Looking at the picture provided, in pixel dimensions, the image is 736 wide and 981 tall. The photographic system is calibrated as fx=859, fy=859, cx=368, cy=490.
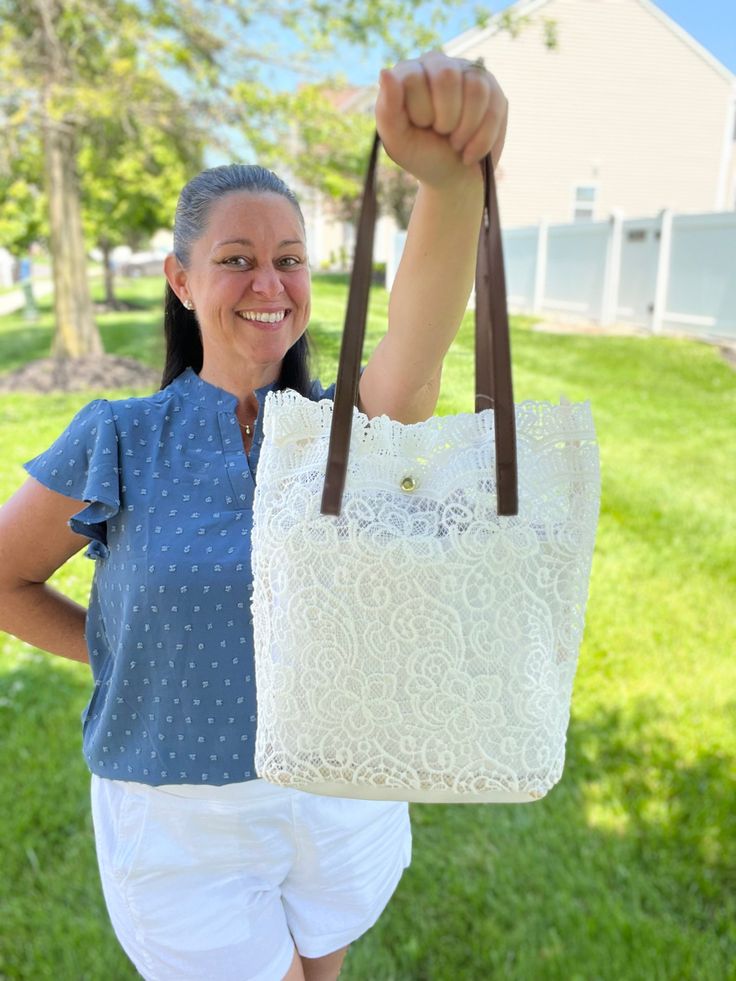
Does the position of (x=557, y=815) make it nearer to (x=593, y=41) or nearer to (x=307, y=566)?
(x=307, y=566)

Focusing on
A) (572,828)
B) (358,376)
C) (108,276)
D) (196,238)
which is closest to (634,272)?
(572,828)

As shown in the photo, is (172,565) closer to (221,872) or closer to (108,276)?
(221,872)

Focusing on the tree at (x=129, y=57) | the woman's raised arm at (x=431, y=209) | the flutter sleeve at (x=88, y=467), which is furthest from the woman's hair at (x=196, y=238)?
the tree at (x=129, y=57)

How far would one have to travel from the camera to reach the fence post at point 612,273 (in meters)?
10.7

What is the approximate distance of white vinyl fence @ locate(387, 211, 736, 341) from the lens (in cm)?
919

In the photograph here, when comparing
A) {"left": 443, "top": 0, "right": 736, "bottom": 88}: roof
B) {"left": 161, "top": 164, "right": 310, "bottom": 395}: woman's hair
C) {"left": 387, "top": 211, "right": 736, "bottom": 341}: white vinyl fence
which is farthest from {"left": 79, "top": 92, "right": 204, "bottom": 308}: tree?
{"left": 161, "top": 164, "right": 310, "bottom": 395}: woman's hair

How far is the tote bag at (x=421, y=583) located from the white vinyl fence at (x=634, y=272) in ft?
28.9

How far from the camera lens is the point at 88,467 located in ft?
4.59

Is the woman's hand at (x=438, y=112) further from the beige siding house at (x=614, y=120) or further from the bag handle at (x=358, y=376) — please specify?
the beige siding house at (x=614, y=120)

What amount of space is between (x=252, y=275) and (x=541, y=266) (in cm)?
1088

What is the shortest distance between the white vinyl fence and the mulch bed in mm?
4242

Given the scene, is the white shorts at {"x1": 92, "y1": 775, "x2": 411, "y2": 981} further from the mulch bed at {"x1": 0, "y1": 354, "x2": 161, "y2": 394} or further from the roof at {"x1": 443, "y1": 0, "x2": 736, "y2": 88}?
the mulch bed at {"x1": 0, "y1": 354, "x2": 161, "y2": 394}

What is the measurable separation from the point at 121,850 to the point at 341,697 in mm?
779

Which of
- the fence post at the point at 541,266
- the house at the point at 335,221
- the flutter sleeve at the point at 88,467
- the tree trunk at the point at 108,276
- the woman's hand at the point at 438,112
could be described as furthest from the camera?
the tree trunk at the point at 108,276
